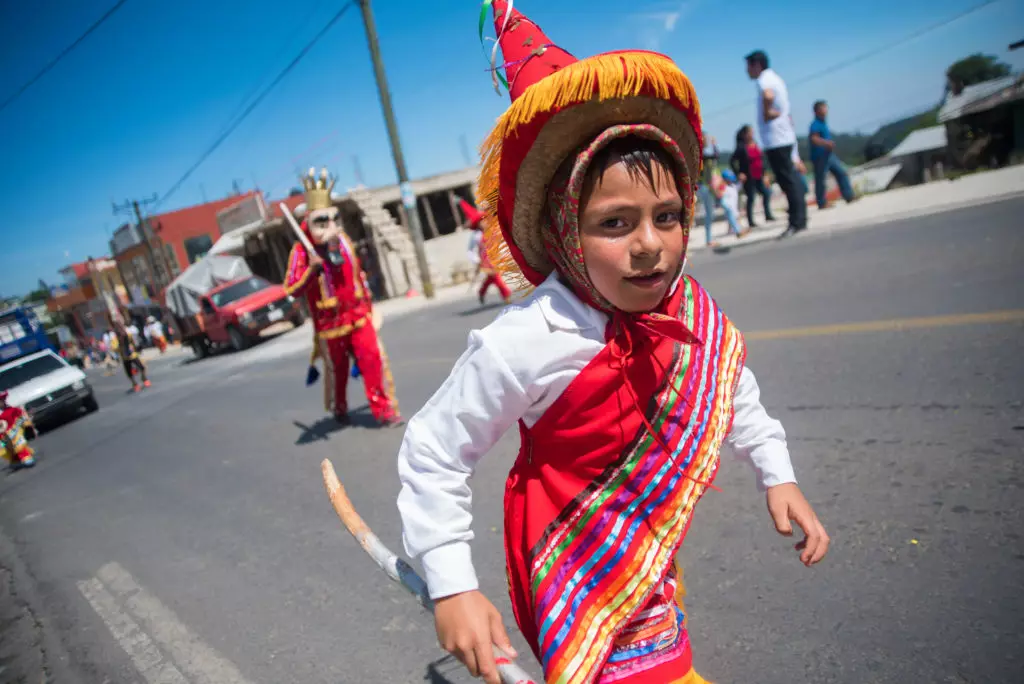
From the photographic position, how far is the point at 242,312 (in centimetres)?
1838

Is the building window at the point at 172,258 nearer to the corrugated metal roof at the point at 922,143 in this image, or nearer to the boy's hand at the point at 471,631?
the corrugated metal roof at the point at 922,143

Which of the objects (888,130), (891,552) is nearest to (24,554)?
(891,552)

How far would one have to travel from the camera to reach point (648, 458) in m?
1.35

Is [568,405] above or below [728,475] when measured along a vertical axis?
above

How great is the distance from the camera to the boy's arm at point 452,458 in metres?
1.22

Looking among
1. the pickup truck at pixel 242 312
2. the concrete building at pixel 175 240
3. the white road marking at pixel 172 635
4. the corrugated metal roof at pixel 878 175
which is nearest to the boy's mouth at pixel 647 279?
the white road marking at pixel 172 635

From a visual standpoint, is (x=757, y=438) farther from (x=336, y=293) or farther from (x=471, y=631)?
(x=336, y=293)

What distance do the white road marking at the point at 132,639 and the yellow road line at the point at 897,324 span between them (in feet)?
14.5

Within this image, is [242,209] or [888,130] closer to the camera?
[242,209]

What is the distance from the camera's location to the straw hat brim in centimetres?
118

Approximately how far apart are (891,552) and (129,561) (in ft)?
13.8

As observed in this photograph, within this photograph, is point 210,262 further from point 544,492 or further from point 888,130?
point 888,130

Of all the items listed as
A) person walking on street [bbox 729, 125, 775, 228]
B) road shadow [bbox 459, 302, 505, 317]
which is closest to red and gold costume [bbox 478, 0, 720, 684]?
road shadow [bbox 459, 302, 505, 317]

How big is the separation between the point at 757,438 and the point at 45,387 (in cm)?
1457
